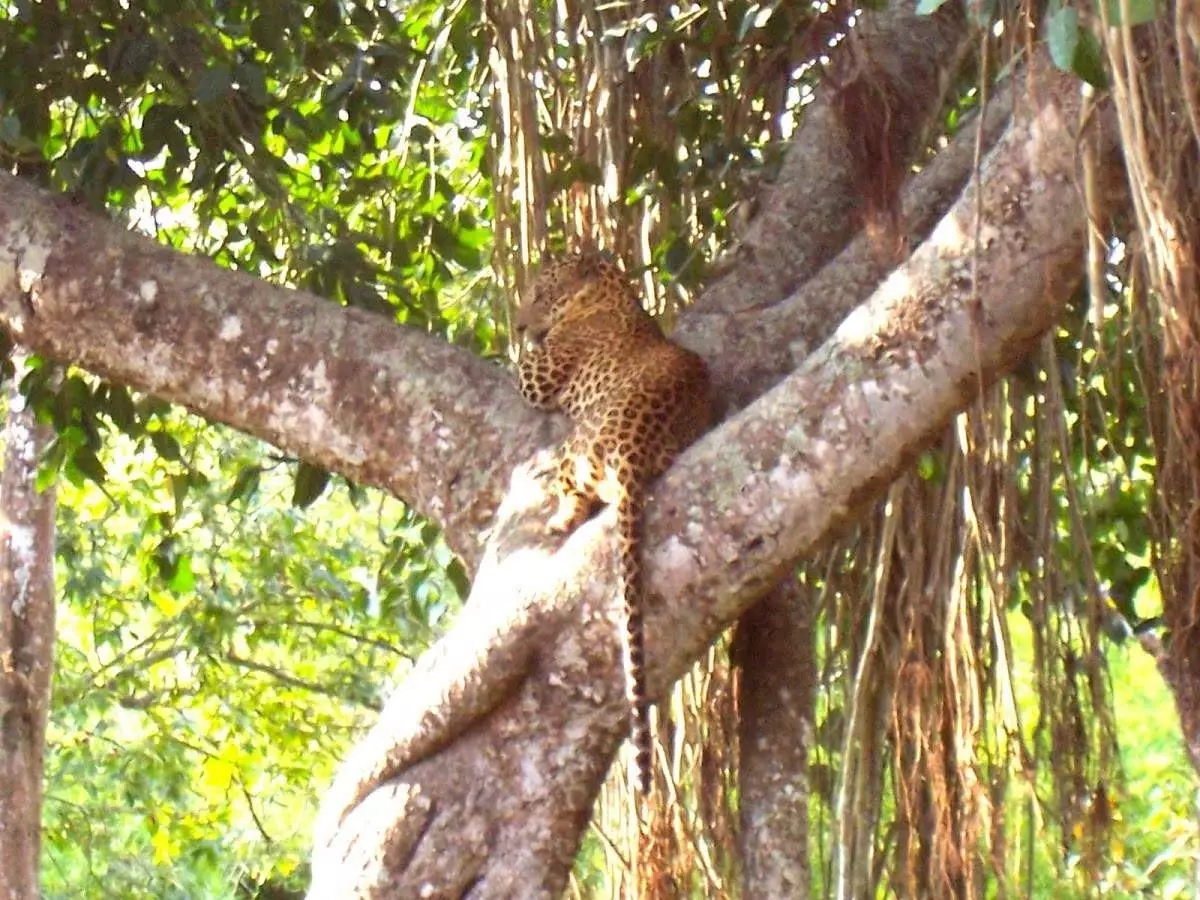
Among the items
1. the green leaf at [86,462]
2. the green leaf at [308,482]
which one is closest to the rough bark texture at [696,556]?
the green leaf at [308,482]

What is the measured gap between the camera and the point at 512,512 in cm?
259

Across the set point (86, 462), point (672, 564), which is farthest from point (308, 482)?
point (672, 564)

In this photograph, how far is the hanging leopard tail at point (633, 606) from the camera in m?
2.33

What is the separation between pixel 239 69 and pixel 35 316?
0.68 m

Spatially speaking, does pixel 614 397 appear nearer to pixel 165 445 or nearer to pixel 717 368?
pixel 717 368

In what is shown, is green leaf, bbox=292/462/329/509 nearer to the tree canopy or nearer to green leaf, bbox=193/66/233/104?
the tree canopy

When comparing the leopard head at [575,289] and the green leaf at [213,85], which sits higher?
the leopard head at [575,289]

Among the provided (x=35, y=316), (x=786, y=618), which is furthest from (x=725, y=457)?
(x=35, y=316)

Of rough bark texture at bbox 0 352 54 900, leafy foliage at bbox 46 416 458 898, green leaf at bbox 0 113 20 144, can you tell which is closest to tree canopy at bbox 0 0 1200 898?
green leaf at bbox 0 113 20 144

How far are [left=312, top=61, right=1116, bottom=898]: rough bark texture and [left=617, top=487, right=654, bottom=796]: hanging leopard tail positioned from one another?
0.8 inches

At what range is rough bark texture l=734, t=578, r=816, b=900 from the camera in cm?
281

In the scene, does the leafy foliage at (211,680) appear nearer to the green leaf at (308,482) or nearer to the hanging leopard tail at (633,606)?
the green leaf at (308,482)

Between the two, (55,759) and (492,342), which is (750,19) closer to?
(492,342)

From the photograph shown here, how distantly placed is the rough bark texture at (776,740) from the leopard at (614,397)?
7.7 inches
